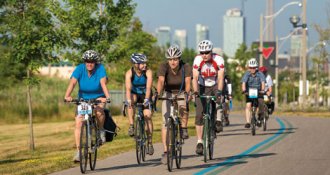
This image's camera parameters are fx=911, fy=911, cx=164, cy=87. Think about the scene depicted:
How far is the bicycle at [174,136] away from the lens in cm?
1381

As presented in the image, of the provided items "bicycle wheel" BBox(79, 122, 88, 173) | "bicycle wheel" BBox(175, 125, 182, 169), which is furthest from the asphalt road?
"bicycle wheel" BBox(79, 122, 88, 173)

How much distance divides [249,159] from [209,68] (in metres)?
1.76

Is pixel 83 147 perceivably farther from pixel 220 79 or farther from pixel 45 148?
pixel 45 148

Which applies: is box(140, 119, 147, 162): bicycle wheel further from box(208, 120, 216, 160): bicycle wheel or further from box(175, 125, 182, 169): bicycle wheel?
box(175, 125, 182, 169): bicycle wheel

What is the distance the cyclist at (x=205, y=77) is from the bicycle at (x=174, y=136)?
0.92m

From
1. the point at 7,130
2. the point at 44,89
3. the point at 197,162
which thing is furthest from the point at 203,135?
the point at 44,89

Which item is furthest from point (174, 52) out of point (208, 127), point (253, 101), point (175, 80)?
point (253, 101)

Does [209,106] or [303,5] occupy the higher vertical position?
[303,5]

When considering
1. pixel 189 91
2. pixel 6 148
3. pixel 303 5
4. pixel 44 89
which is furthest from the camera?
pixel 44 89

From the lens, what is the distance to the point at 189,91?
50.1ft

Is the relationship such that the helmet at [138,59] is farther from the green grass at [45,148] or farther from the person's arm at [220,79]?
the green grass at [45,148]

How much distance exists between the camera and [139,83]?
16.1m

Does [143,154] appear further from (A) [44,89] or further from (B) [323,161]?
(A) [44,89]

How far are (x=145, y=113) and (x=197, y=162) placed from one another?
1.33m
